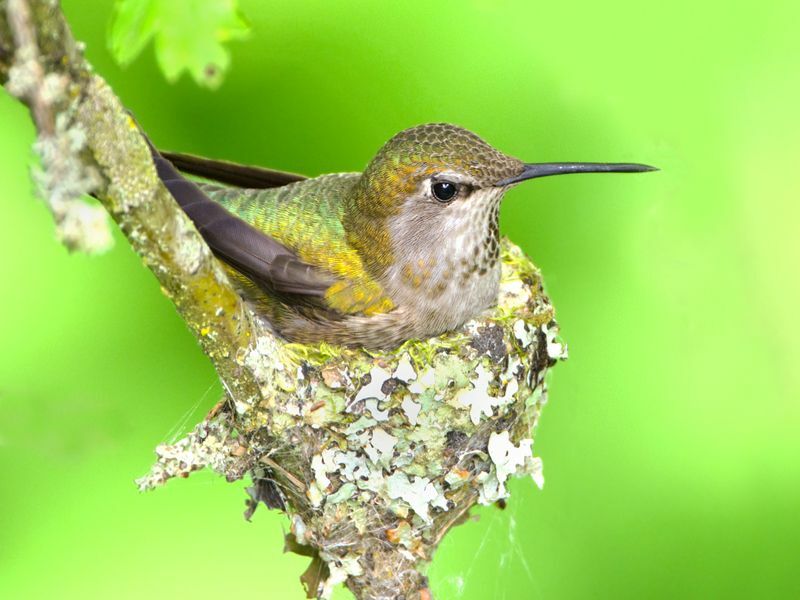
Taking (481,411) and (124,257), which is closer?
(481,411)

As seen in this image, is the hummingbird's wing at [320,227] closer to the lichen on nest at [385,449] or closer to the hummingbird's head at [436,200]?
the hummingbird's head at [436,200]

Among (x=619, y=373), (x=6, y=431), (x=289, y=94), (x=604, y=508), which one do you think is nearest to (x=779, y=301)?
(x=619, y=373)

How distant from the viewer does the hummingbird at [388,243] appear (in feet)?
9.21

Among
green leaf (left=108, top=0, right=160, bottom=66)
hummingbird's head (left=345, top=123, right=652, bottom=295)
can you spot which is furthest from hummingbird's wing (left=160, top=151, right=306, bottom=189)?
green leaf (left=108, top=0, right=160, bottom=66)

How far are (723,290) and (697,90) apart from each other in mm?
701

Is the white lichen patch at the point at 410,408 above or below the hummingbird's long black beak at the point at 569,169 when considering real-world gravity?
below

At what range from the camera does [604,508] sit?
345 cm

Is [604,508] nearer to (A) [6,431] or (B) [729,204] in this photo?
(B) [729,204]

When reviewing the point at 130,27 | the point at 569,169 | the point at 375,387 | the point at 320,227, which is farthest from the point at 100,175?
the point at 569,169

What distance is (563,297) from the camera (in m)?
3.54

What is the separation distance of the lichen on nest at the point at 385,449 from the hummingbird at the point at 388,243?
0.11m

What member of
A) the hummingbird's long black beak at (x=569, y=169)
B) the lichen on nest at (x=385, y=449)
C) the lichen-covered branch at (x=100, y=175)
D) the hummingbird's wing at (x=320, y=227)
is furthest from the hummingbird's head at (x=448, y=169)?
the lichen-covered branch at (x=100, y=175)

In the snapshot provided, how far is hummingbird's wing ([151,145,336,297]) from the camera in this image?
2.57m

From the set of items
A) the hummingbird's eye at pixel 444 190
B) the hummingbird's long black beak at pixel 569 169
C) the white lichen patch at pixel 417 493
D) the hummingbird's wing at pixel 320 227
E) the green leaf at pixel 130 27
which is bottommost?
the green leaf at pixel 130 27
